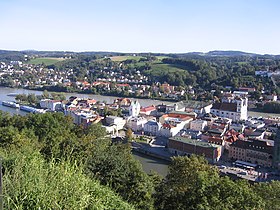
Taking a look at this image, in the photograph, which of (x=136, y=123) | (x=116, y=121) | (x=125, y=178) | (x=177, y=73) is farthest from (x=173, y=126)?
(x=177, y=73)

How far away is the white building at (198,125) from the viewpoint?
37.0ft

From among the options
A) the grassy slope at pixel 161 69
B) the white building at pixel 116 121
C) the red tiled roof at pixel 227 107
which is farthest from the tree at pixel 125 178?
the grassy slope at pixel 161 69

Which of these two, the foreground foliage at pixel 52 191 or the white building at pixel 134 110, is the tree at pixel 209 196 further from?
the white building at pixel 134 110

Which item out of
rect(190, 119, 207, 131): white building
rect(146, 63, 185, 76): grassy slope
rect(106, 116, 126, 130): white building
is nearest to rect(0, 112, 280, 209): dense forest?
rect(106, 116, 126, 130): white building

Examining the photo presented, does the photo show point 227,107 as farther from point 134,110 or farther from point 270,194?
point 270,194

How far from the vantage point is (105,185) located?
348 centimetres

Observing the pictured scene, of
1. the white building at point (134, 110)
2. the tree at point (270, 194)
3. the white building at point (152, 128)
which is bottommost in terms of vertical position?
the white building at point (152, 128)

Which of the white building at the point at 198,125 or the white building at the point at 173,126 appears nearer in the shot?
the white building at the point at 173,126

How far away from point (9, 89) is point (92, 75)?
7.13 metres

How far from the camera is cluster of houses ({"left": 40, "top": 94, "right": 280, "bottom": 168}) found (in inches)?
317

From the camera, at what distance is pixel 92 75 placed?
90.5ft

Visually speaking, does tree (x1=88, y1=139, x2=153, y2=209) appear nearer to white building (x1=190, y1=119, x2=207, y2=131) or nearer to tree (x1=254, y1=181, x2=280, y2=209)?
tree (x1=254, y1=181, x2=280, y2=209)

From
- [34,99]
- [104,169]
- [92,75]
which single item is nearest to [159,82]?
[92,75]

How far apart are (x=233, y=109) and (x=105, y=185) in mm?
10458
